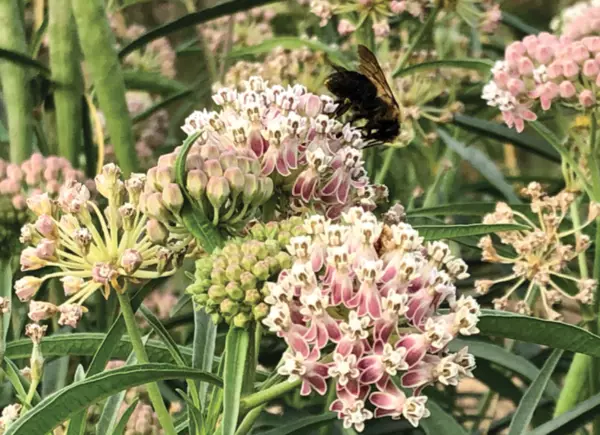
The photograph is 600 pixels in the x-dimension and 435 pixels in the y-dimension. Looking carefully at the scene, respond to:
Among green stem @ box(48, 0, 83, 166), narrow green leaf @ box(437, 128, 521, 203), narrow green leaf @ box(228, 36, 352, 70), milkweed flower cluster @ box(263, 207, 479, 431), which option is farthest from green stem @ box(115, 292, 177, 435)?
narrow green leaf @ box(437, 128, 521, 203)

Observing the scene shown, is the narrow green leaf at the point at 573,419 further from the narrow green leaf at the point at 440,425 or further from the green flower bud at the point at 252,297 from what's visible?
the green flower bud at the point at 252,297

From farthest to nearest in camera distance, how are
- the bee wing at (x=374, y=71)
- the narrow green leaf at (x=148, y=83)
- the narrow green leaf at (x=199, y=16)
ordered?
1. the narrow green leaf at (x=148, y=83)
2. the narrow green leaf at (x=199, y=16)
3. the bee wing at (x=374, y=71)

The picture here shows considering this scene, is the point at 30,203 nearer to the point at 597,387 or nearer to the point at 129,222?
the point at 129,222

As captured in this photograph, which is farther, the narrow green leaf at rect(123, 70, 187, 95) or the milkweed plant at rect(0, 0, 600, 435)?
the narrow green leaf at rect(123, 70, 187, 95)

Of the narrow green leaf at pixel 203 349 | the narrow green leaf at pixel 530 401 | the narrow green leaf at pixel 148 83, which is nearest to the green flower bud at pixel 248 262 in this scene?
the narrow green leaf at pixel 203 349

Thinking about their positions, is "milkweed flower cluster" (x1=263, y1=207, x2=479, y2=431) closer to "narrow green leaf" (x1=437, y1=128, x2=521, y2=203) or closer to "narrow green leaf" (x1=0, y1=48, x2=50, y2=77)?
"narrow green leaf" (x1=0, y1=48, x2=50, y2=77)

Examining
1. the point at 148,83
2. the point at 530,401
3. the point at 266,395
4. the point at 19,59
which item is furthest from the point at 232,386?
the point at 148,83

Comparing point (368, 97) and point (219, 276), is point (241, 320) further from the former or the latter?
point (368, 97)
